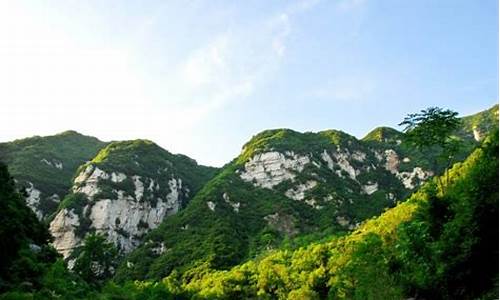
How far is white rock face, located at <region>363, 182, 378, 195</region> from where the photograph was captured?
620 ft

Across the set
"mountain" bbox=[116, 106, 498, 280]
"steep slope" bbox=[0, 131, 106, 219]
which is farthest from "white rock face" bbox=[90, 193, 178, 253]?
"steep slope" bbox=[0, 131, 106, 219]

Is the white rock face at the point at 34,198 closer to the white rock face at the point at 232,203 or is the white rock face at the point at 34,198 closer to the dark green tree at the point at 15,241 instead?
the white rock face at the point at 232,203

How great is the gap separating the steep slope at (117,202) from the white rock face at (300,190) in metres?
41.7

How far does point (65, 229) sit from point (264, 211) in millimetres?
61275

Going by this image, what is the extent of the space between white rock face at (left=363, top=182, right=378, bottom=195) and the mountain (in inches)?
14.9

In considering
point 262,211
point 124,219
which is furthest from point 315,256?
point 124,219

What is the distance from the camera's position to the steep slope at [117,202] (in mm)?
145750

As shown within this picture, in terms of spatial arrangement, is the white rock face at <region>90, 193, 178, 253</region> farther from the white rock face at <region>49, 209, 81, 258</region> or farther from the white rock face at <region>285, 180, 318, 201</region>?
the white rock face at <region>285, 180, 318, 201</region>

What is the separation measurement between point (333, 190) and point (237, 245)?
5424cm

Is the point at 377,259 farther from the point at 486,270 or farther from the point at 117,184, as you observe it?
the point at 117,184

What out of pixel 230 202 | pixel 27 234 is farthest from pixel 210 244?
pixel 27 234

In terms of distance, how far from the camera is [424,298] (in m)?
39.3

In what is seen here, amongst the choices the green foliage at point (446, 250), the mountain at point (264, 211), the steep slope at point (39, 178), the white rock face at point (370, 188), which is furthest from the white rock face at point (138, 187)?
the green foliage at point (446, 250)

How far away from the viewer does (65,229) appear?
473ft
